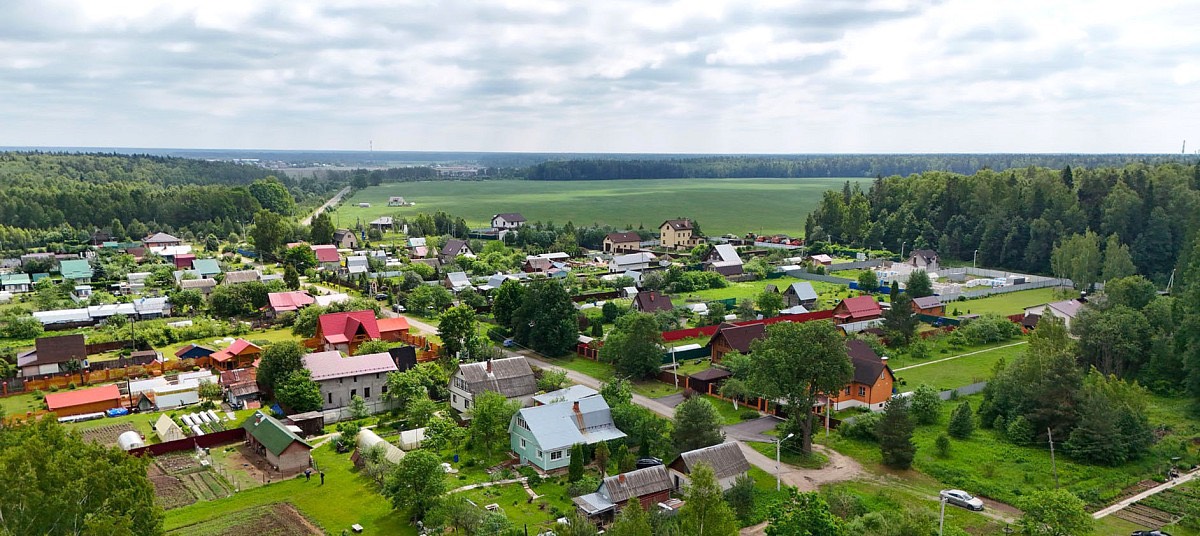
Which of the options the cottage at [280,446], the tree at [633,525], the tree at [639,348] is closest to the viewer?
the tree at [633,525]

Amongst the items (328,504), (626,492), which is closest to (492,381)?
(328,504)

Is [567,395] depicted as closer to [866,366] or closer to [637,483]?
[637,483]

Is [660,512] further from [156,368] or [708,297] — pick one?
[708,297]

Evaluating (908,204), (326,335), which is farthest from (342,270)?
(908,204)

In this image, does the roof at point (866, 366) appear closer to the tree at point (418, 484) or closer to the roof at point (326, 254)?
Answer: the tree at point (418, 484)

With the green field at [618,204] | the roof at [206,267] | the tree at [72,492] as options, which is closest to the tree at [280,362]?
the tree at [72,492]

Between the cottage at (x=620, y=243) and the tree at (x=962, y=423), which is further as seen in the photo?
the cottage at (x=620, y=243)
